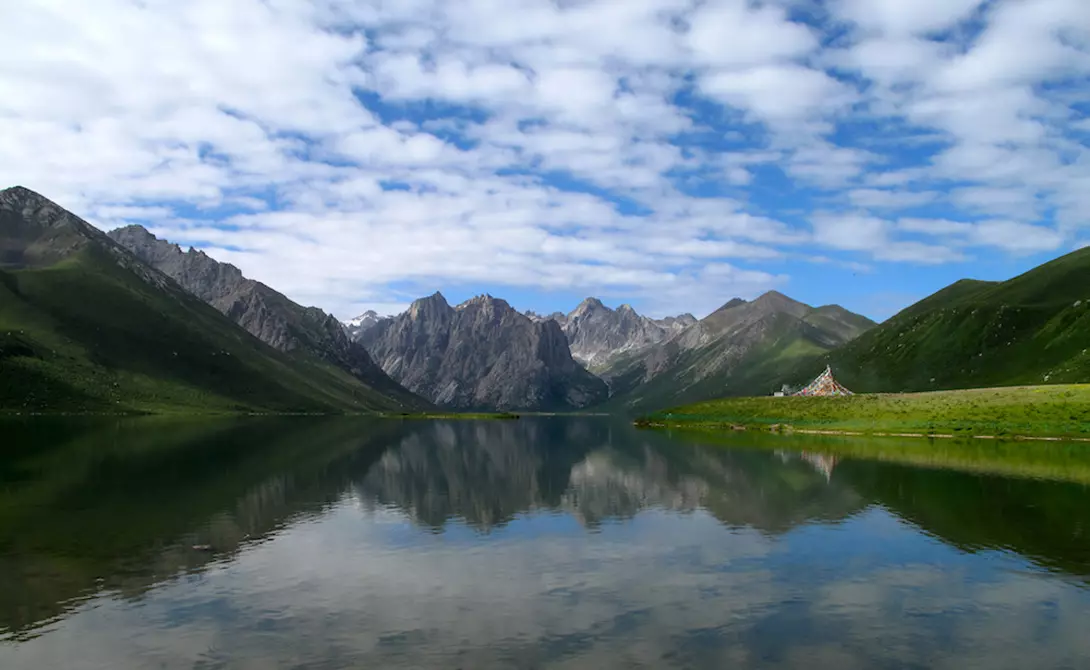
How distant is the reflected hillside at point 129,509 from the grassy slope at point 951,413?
103983 mm

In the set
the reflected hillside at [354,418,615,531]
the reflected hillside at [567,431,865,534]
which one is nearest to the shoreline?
the reflected hillside at [567,431,865,534]

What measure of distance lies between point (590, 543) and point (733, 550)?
8734 millimetres

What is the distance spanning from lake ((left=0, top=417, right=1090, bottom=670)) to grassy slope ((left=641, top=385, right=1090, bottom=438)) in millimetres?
54859

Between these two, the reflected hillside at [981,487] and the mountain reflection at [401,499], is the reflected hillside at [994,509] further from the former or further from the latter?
the mountain reflection at [401,499]

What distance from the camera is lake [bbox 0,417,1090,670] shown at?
1007 inches

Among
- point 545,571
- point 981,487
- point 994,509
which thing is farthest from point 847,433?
point 545,571

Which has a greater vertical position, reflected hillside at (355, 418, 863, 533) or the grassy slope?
the grassy slope

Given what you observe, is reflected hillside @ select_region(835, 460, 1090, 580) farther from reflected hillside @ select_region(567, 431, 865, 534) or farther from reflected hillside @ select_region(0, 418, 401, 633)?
reflected hillside @ select_region(0, 418, 401, 633)

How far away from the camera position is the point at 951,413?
140 metres

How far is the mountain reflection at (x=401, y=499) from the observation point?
3809cm

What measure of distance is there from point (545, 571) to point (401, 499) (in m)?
29.8

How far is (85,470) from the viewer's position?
3068 inches

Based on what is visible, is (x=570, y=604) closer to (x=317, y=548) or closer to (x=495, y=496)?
(x=317, y=548)

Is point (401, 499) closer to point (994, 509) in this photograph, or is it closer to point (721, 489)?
point (721, 489)
